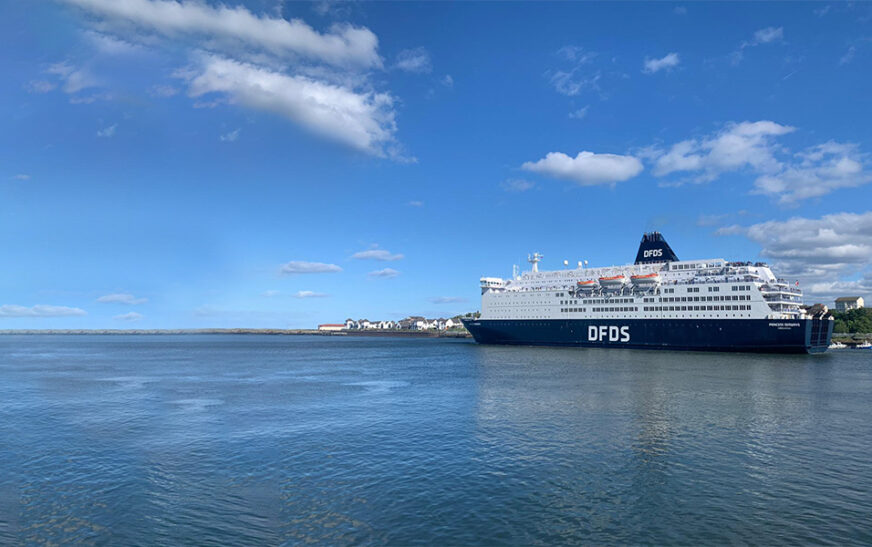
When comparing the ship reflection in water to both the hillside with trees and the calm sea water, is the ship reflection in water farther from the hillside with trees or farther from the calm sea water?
the hillside with trees

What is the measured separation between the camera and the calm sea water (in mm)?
12648

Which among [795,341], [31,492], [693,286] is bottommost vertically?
[31,492]

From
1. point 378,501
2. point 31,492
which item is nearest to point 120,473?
point 31,492

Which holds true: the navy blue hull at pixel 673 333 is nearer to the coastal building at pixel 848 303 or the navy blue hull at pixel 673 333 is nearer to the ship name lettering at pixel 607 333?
the ship name lettering at pixel 607 333

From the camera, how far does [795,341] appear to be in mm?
60094

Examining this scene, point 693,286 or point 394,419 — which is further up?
point 693,286

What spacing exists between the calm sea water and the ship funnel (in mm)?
42294

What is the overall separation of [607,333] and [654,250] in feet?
48.9

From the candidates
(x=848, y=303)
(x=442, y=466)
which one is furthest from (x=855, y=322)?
(x=442, y=466)

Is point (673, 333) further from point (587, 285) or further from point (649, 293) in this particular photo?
point (587, 285)

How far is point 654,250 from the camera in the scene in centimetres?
7769

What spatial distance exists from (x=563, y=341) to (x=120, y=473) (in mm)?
70435

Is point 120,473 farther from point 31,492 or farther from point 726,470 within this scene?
point 726,470

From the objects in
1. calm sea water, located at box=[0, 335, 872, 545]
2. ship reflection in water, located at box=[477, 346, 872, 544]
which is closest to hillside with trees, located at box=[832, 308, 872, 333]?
ship reflection in water, located at box=[477, 346, 872, 544]
